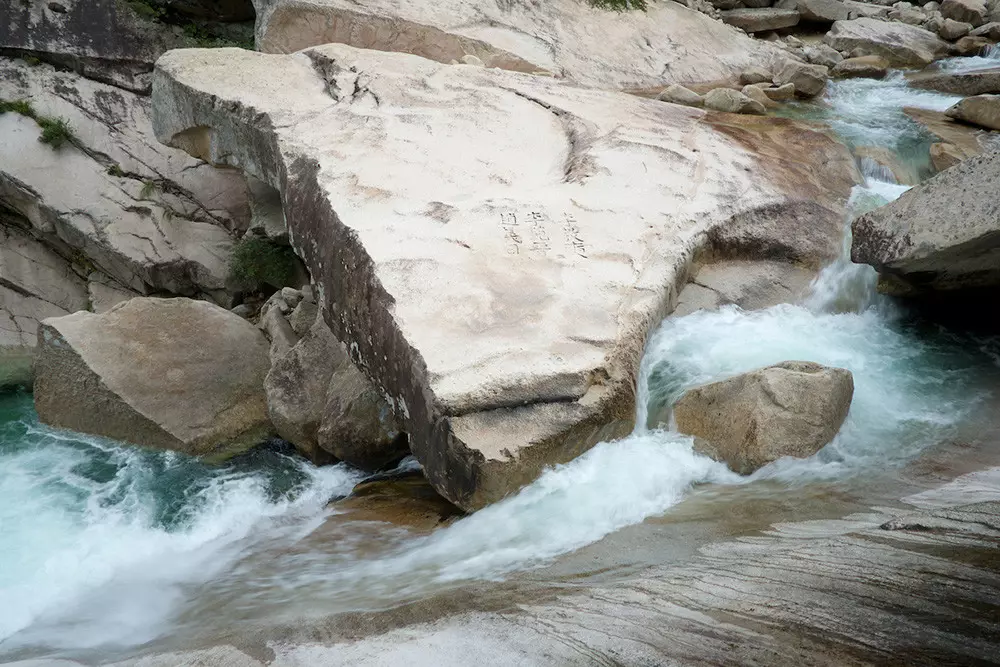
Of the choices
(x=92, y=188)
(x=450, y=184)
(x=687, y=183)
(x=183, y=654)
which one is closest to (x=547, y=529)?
(x=183, y=654)

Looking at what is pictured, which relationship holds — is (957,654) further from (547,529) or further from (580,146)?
(580,146)

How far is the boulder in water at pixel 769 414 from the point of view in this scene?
356 centimetres

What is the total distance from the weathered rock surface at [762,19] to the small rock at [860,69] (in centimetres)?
208

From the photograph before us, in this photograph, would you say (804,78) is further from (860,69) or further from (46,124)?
(46,124)

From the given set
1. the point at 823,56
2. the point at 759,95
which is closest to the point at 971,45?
the point at 823,56

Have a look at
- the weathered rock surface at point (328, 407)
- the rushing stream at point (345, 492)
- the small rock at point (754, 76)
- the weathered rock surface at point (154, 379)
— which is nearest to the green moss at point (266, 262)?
the weathered rock surface at point (154, 379)

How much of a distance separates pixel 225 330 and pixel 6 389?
2.48 metres

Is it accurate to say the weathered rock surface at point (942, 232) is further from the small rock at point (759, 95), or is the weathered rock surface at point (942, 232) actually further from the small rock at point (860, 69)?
the small rock at point (860, 69)

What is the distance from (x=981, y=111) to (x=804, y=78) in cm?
178

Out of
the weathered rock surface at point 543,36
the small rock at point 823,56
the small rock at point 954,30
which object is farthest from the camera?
the small rock at point 954,30

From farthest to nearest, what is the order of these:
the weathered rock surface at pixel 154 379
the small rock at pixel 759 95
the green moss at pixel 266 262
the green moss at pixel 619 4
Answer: the green moss at pixel 619 4 → the small rock at pixel 759 95 → the green moss at pixel 266 262 → the weathered rock surface at pixel 154 379

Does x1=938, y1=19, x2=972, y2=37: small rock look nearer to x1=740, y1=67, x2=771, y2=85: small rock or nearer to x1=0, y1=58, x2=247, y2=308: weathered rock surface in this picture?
x1=740, y1=67, x2=771, y2=85: small rock

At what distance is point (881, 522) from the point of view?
277 cm

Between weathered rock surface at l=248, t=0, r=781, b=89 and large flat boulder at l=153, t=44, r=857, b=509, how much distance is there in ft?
3.04
